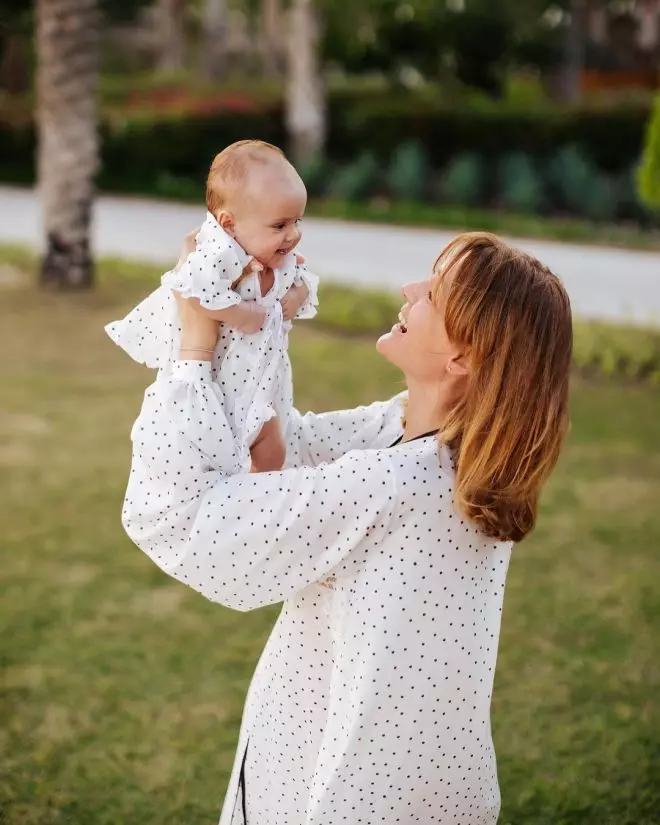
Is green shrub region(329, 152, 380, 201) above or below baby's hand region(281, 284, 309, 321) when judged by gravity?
below

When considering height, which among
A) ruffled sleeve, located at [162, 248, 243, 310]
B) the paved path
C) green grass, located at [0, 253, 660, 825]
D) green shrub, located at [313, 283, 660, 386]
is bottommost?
the paved path

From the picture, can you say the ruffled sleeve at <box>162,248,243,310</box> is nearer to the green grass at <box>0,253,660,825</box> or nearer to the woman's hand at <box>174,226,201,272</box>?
the woman's hand at <box>174,226,201,272</box>

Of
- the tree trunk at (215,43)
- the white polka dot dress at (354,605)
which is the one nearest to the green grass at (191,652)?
the white polka dot dress at (354,605)

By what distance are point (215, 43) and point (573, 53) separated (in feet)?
27.0

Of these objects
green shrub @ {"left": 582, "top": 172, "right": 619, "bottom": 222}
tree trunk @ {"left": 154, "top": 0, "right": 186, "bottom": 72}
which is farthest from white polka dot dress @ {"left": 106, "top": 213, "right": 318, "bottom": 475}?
tree trunk @ {"left": 154, "top": 0, "right": 186, "bottom": 72}

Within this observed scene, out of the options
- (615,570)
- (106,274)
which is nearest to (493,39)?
(106,274)

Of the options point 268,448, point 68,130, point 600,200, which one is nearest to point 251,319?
point 268,448

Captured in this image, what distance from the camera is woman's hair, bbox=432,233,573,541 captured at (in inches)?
75.7

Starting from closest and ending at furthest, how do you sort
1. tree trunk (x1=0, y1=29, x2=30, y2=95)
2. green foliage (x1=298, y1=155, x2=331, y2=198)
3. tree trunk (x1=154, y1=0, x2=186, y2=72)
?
green foliage (x1=298, y1=155, x2=331, y2=198) < tree trunk (x1=0, y1=29, x2=30, y2=95) < tree trunk (x1=154, y1=0, x2=186, y2=72)

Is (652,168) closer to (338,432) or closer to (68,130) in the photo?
(68,130)

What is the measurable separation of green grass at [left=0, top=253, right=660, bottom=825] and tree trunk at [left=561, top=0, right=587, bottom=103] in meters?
17.8

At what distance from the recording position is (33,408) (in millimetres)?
7699

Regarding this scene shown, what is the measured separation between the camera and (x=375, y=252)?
13352mm

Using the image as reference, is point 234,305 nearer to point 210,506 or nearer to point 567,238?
point 210,506
